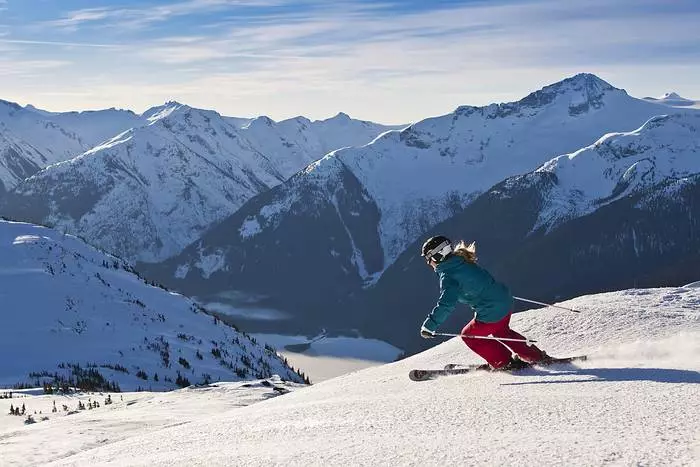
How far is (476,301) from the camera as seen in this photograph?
1076 cm

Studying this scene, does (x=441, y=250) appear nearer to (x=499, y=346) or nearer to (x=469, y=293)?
(x=469, y=293)

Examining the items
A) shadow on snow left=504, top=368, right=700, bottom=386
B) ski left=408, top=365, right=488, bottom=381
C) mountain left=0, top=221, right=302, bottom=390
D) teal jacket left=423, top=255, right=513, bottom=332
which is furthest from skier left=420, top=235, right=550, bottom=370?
mountain left=0, top=221, right=302, bottom=390

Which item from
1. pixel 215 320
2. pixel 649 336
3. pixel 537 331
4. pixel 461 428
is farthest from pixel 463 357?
pixel 215 320

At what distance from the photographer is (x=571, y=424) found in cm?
703

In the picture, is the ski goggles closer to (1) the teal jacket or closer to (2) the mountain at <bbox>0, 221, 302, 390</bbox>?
(1) the teal jacket

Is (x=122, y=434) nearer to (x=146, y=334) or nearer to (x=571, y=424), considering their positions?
(x=571, y=424)

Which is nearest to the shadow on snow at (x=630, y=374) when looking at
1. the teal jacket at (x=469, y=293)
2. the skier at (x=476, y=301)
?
the skier at (x=476, y=301)

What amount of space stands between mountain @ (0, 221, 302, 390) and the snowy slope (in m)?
19.3

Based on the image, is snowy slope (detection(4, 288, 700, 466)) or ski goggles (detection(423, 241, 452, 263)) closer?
snowy slope (detection(4, 288, 700, 466))

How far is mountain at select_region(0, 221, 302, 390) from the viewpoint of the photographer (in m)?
32.0

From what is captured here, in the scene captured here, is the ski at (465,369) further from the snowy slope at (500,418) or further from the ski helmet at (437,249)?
the ski helmet at (437,249)

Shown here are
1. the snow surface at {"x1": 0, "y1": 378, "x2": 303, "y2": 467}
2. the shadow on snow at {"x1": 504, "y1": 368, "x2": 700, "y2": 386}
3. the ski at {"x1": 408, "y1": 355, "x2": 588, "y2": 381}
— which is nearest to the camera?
the shadow on snow at {"x1": 504, "y1": 368, "x2": 700, "y2": 386}

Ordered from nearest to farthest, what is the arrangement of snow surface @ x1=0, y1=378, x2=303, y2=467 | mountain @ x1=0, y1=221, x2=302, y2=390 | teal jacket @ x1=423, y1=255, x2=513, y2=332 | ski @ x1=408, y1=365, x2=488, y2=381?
teal jacket @ x1=423, y1=255, x2=513, y2=332 < ski @ x1=408, y1=365, x2=488, y2=381 < snow surface @ x1=0, y1=378, x2=303, y2=467 < mountain @ x1=0, y1=221, x2=302, y2=390

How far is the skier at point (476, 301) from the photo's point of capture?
10.5 meters
